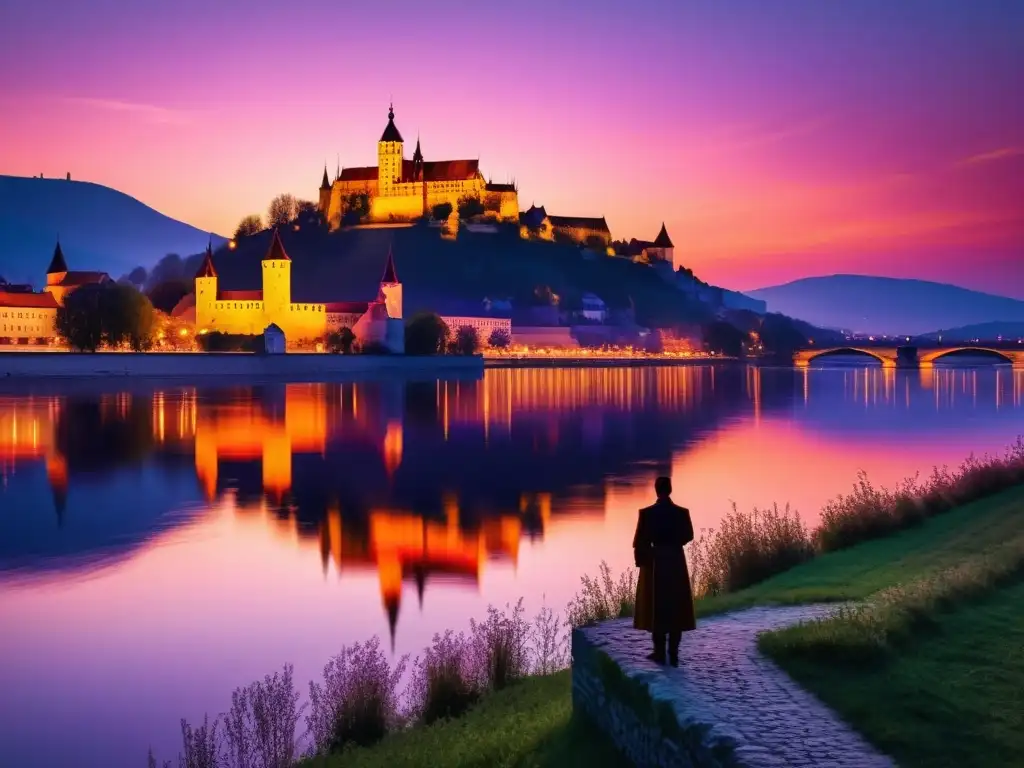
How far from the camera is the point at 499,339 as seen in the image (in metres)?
117

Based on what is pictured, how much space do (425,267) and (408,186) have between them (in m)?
11.6

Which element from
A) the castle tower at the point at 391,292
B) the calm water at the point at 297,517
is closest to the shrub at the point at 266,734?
the calm water at the point at 297,517

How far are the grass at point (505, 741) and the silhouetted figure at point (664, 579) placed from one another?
26.9 inches

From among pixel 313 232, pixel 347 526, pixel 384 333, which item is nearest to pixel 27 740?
pixel 347 526

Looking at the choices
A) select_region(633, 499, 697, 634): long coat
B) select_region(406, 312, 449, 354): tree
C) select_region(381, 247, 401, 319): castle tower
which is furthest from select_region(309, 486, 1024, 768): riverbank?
select_region(381, 247, 401, 319): castle tower

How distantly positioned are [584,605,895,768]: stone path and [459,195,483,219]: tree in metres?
128

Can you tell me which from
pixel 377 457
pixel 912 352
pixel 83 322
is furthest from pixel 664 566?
pixel 912 352

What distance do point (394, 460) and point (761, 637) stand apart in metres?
19.9

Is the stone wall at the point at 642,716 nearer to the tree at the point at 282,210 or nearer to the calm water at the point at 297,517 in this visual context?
the calm water at the point at 297,517

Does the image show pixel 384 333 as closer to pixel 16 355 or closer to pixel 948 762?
pixel 16 355

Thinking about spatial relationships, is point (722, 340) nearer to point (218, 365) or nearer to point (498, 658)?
point (218, 365)

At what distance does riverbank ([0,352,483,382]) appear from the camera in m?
57.5

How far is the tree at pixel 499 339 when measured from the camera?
116438 millimetres

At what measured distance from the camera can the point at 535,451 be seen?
2864 cm
